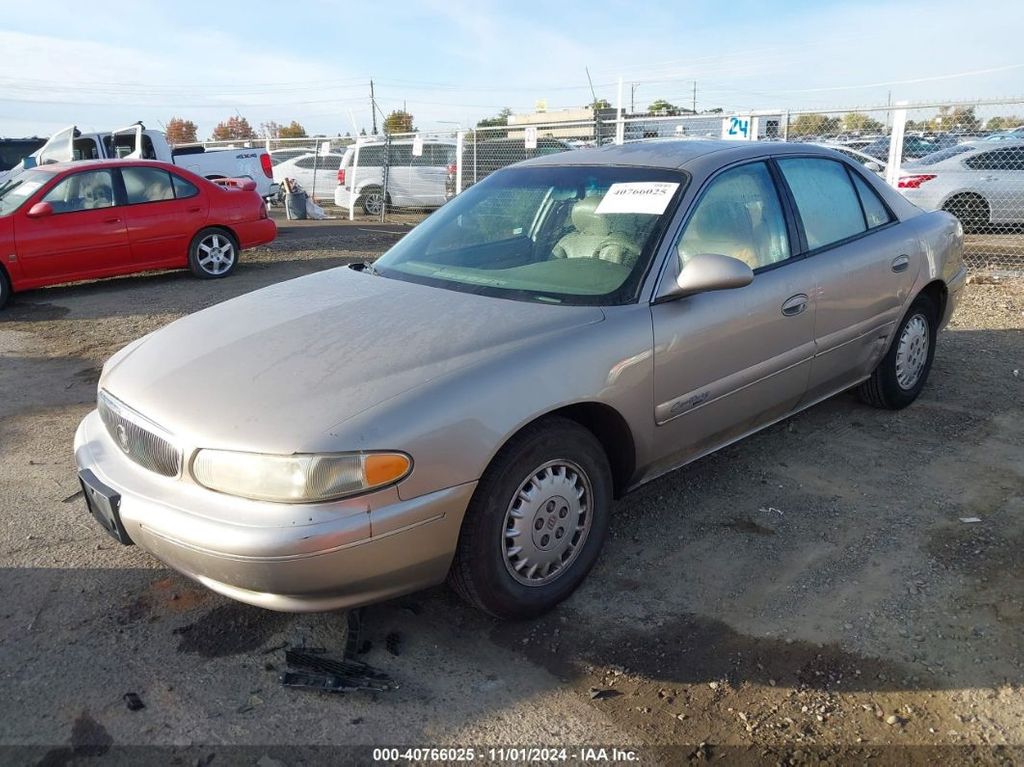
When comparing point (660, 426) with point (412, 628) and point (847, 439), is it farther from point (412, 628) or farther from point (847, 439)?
point (847, 439)

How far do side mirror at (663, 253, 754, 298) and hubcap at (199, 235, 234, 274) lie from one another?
815 cm

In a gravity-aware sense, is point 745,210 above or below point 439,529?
above

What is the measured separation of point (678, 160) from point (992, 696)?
7.80 ft

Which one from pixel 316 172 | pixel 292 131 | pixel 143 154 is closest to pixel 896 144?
pixel 143 154

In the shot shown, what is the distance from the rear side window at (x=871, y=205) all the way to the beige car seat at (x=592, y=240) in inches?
67.1

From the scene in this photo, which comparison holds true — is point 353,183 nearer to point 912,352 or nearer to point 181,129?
point 912,352

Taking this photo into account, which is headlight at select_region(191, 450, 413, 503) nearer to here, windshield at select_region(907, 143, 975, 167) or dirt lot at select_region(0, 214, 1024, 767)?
dirt lot at select_region(0, 214, 1024, 767)

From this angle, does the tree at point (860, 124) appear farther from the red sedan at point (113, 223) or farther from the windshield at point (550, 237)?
the windshield at point (550, 237)

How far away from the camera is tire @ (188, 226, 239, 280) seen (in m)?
9.79

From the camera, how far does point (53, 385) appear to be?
580cm

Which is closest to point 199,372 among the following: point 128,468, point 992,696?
point 128,468

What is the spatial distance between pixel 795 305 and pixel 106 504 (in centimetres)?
293

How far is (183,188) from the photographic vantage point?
961 centimetres

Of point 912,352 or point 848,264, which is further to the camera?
point 912,352
